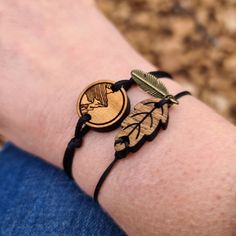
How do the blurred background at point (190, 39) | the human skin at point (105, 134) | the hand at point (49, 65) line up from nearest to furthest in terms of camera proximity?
1. the human skin at point (105, 134)
2. the hand at point (49, 65)
3. the blurred background at point (190, 39)

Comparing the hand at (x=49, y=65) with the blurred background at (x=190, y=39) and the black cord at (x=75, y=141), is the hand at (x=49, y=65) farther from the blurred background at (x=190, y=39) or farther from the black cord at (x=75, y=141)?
the blurred background at (x=190, y=39)

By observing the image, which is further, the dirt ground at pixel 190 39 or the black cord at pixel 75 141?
the dirt ground at pixel 190 39

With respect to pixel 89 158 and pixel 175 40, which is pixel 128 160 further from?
pixel 175 40

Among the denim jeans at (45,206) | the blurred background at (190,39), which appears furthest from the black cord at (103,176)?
the blurred background at (190,39)

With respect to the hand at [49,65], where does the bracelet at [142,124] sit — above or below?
above

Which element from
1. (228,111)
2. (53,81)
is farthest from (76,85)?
(228,111)

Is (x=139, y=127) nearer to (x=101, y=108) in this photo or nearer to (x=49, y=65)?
(x=101, y=108)
